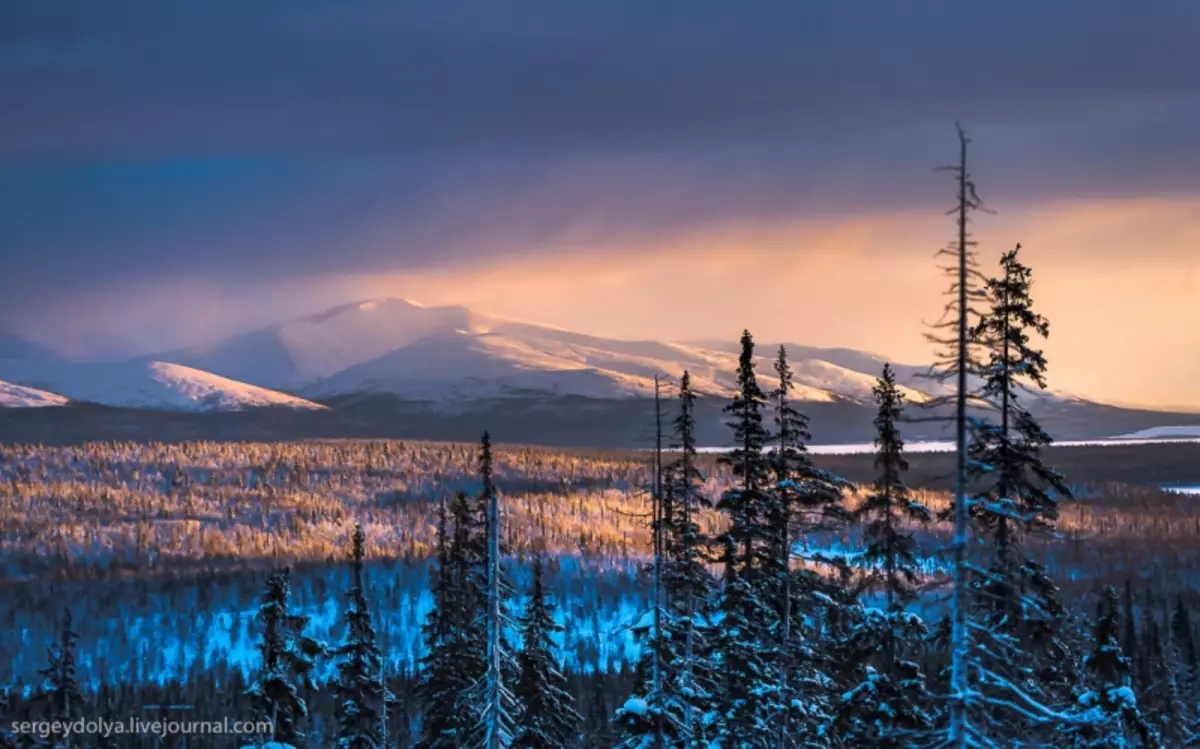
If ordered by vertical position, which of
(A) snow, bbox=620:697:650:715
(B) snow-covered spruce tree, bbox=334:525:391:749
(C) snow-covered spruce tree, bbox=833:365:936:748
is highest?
(C) snow-covered spruce tree, bbox=833:365:936:748

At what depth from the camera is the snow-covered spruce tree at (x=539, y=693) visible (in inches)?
1784

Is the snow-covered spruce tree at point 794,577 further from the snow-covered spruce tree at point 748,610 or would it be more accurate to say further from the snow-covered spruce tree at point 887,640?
the snow-covered spruce tree at point 887,640

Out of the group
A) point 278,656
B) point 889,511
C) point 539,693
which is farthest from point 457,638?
point 889,511

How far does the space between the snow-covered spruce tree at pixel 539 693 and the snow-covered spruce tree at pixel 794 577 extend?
367 inches

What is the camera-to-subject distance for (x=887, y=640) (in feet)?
117

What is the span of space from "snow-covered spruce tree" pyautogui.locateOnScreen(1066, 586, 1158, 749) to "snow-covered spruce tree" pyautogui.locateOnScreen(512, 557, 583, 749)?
17.4 m

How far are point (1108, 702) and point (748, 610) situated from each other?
997 centimetres

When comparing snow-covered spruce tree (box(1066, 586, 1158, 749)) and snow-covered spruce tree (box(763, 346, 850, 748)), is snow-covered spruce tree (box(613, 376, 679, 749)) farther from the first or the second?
snow-covered spruce tree (box(1066, 586, 1158, 749))

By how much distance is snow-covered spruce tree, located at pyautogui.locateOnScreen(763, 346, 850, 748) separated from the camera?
35.8 meters

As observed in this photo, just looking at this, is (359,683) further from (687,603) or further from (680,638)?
(687,603)

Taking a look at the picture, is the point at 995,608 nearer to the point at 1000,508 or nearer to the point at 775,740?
the point at 1000,508

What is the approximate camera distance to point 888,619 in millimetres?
35562

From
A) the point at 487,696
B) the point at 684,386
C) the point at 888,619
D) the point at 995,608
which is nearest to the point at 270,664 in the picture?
the point at 487,696

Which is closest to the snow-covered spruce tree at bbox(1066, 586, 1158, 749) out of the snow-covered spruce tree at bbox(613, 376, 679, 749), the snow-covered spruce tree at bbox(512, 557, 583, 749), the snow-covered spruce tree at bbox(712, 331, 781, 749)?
the snow-covered spruce tree at bbox(712, 331, 781, 749)
